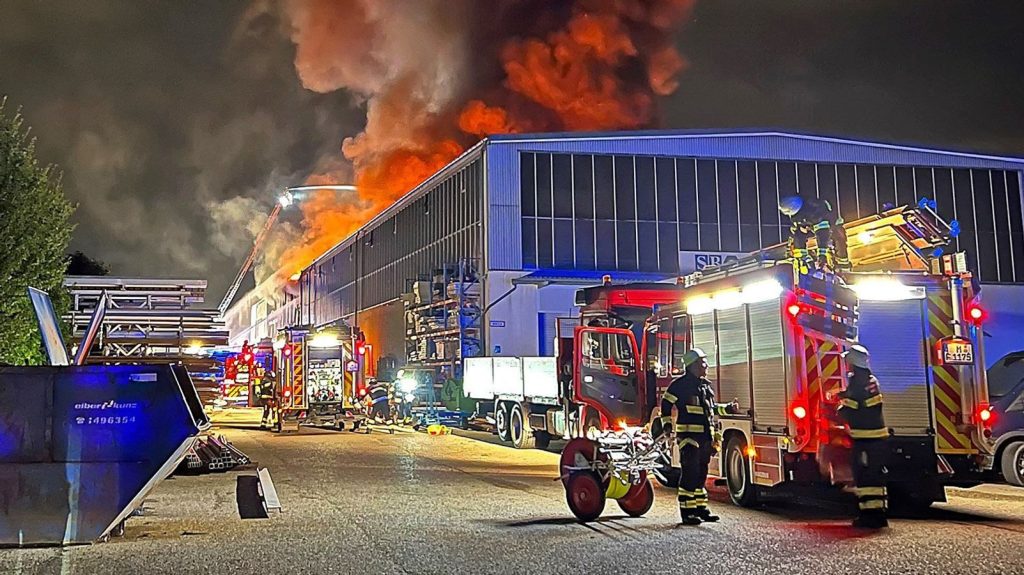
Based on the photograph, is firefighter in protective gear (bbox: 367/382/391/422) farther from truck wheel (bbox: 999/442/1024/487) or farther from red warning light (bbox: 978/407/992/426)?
red warning light (bbox: 978/407/992/426)

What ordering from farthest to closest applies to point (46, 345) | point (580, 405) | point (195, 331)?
point (195, 331) < point (580, 405) < point (46, 345)

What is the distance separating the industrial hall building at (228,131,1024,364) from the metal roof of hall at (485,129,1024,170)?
46 mm

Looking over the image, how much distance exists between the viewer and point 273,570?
7.03 metres

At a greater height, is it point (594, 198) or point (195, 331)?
point (594, 198)

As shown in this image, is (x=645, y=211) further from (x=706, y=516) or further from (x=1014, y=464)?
(x=706, y=516)

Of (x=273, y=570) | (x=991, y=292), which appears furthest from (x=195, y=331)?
(x=991, y=292)

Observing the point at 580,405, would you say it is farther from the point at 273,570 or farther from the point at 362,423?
the point at 362,423

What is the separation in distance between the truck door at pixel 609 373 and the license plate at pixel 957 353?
4550 mm

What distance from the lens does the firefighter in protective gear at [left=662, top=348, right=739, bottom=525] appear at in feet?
29.6

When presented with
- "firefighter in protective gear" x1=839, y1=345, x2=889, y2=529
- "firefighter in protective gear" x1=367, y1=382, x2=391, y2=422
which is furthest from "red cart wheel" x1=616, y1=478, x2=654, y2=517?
"firefighter in protective gear" x1=367, y1=382, x2=391, y2=422

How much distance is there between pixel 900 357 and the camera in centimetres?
1034

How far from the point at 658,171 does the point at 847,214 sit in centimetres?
670

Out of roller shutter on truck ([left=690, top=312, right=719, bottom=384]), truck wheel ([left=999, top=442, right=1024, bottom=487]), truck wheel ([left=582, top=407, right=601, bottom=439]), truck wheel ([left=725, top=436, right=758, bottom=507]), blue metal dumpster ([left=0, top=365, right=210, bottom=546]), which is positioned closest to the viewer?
blue metal dumpster ([left=0, top=365, right=210, bottom=546])

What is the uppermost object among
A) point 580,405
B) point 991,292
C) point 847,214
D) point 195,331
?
point 847,214
